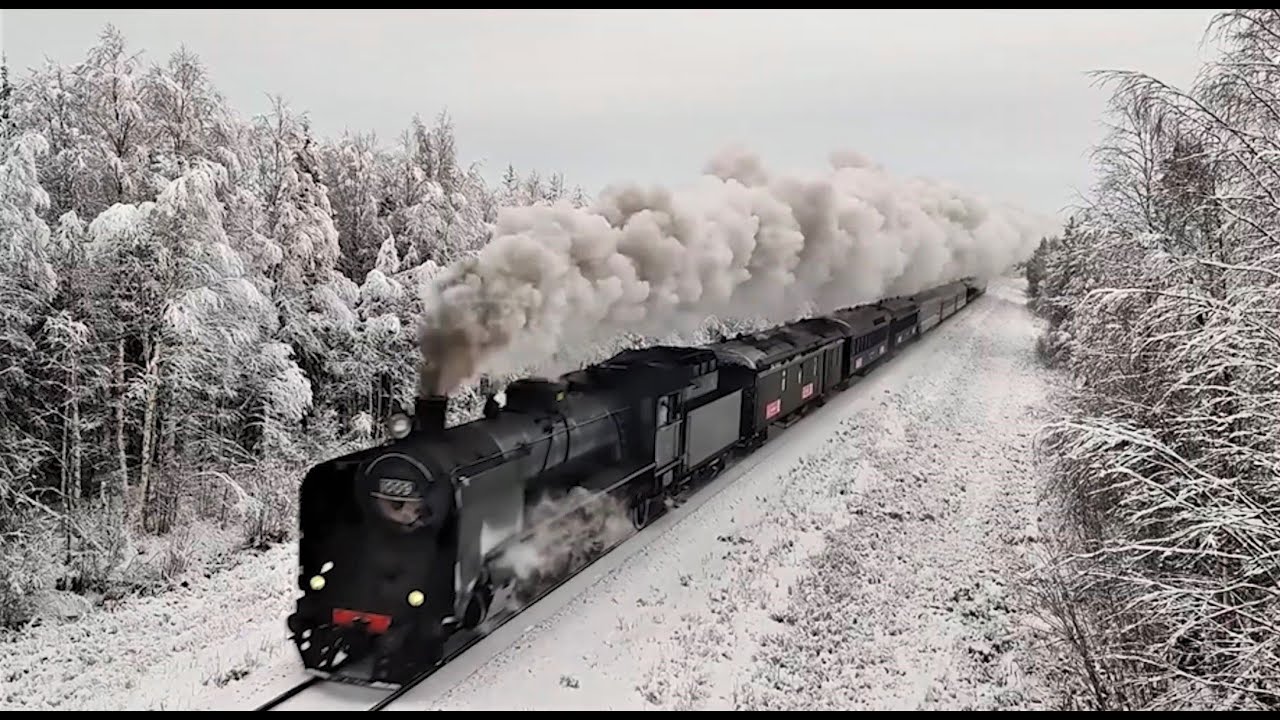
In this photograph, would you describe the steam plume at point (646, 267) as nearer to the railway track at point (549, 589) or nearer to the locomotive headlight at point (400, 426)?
the locomotive headlight at point (400, 426)

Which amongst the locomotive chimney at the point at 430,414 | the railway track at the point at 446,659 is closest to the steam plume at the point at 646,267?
the locomotive chimney at the point at 430,414

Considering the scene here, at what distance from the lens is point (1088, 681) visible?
7.94 m

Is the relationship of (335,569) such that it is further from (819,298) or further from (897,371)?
(897,371)

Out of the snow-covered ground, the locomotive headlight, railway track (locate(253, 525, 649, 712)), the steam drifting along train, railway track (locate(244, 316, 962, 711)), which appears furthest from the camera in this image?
the locomotive headlight

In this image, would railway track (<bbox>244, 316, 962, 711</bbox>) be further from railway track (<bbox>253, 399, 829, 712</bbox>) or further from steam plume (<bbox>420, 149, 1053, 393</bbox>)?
steam plume (<bbox>420, 149, 1053, 393</bbox>)

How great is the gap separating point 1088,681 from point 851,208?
16282 millimetres

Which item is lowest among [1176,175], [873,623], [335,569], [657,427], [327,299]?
[873,623]

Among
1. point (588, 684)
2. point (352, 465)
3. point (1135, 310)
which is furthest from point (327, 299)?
point (1135, 310)

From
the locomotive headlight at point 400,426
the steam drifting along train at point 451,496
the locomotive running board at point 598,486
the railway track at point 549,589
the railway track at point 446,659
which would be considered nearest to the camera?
the railway track at point 446,659

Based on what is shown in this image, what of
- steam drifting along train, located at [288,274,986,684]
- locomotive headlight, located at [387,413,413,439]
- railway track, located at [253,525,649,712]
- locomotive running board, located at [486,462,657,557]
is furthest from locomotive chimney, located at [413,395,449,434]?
railway track, located at [253,525,649,712]

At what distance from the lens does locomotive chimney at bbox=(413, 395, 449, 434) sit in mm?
8953

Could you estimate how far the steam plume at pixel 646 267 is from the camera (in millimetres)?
10211

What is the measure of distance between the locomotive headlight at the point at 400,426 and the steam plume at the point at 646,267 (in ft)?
1.67

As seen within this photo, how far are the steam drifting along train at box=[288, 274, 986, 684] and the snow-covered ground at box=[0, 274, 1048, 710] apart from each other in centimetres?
59
